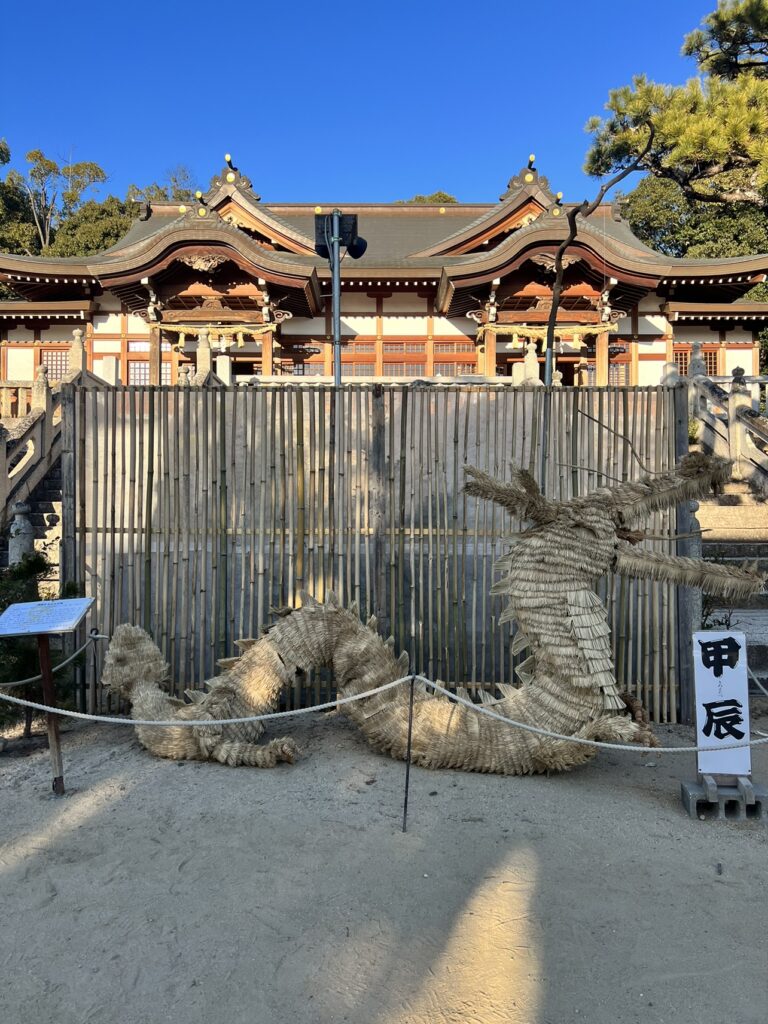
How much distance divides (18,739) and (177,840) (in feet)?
6.11

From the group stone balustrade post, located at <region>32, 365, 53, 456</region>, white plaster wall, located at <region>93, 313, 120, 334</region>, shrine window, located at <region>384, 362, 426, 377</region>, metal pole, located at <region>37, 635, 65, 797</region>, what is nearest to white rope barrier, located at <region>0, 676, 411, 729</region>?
metal pole, located at <region>37, 635, 65, 797</region>

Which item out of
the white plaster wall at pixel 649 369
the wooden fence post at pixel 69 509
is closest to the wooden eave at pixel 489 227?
the white plaster wall at pixel 649 369

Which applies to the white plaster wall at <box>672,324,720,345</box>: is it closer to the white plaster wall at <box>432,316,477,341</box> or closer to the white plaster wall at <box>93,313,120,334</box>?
the white plaster wall at <box>432,316,477,341</box>

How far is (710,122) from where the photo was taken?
15234 mm

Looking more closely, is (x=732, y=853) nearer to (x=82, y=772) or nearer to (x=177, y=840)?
(x=177, y=840)

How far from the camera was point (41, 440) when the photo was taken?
24.0 ft

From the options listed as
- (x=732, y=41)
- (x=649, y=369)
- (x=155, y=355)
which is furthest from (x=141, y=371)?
(x=732, y=41)

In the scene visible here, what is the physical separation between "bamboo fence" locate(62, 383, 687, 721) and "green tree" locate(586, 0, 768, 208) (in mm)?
11942

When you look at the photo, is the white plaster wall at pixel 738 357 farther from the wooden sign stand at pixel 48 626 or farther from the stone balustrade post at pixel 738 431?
the wooden sign stand at pixel 48 626

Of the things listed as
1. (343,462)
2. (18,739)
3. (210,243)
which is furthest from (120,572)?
(210,243)

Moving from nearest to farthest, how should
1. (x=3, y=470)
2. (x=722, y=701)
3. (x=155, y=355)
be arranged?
1. (x=722, y=701)
2. (x=3, y=470)
3. (x=155, y=355)

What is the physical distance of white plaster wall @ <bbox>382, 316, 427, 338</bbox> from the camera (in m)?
14.6

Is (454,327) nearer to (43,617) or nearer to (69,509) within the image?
(69,509)

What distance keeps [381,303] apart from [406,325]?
0.72m
